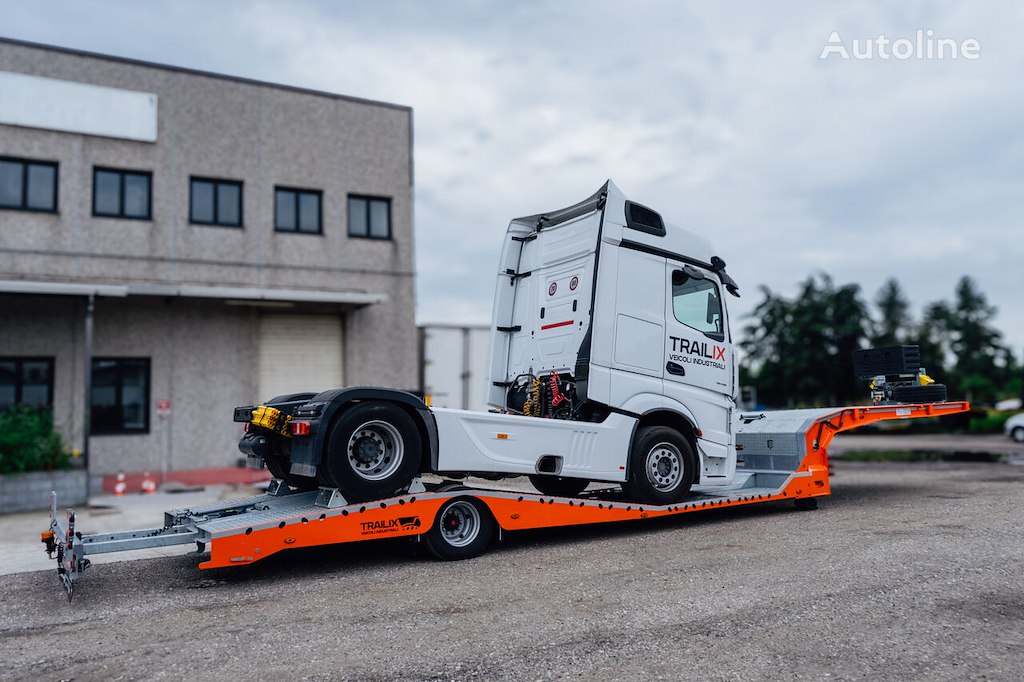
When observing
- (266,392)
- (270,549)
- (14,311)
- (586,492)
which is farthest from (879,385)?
(14,311)

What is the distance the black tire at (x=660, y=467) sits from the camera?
27.1 ft

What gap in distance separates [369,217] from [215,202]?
3446mm

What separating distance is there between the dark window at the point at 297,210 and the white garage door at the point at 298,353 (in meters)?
2.04

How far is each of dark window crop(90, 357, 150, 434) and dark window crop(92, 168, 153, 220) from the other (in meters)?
3.03

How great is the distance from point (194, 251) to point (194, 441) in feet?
13.2

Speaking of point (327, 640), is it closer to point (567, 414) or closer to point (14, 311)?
point (567, 414)

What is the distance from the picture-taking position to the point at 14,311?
15367mm

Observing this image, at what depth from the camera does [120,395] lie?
16391mm

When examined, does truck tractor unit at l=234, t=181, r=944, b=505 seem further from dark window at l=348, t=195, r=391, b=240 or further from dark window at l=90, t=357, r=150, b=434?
dark window at l=348, t=195, r=391, b=240

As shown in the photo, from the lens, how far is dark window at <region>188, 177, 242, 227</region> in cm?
1731

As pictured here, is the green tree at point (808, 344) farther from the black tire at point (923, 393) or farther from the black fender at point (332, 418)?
the black fender at point (332, 418)

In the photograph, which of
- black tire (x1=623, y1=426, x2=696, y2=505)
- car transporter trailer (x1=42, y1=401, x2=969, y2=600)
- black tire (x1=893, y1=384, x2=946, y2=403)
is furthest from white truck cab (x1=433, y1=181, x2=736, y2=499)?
black tire (x1=893, y1=384, x2=946, y2=403)

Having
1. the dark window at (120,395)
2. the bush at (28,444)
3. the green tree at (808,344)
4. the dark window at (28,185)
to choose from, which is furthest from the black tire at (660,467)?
the green tree at (808,344)

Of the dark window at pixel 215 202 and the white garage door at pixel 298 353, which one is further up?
the dark window at pixel 215 202
